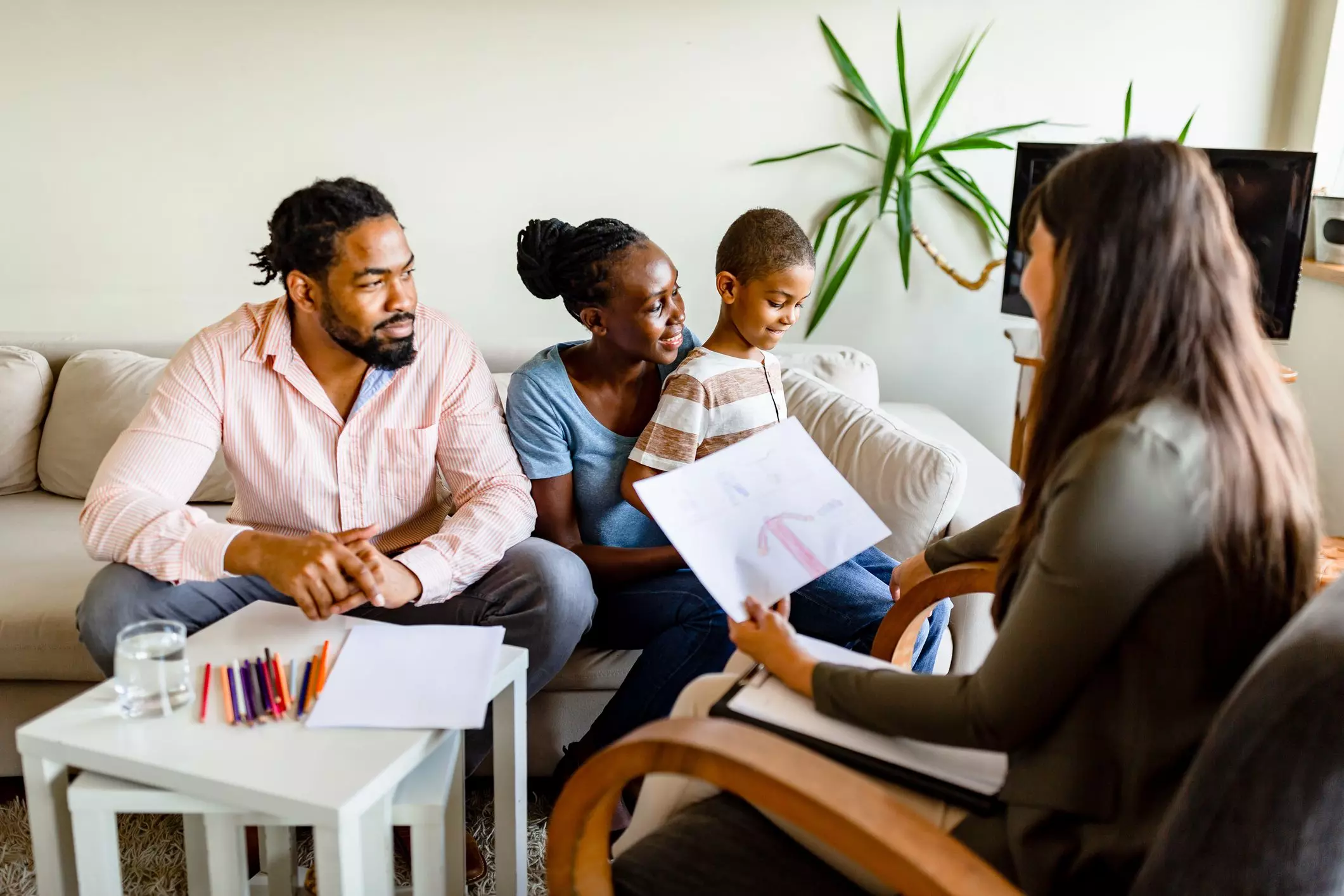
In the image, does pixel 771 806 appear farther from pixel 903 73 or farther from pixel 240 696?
pixel 903 73

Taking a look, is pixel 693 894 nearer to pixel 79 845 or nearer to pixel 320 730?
pixel 320 730

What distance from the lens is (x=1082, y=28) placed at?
8.77 feet

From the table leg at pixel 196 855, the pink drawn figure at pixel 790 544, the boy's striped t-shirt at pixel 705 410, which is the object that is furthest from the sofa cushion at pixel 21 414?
the pink drawn figure at pixel 790 544

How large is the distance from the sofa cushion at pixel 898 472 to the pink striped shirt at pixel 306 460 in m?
0.60

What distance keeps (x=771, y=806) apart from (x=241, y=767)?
1.79 feet

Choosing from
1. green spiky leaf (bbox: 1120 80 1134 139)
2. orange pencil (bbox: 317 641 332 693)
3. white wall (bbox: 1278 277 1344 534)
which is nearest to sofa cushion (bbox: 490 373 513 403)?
orange pencil (bbox: 317 641 332 693)

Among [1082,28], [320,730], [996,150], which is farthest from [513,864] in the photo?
[1082,28]

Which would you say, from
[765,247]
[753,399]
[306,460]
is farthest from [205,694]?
[765,247]

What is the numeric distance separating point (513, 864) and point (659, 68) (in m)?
2.02

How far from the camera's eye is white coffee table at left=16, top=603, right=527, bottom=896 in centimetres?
98

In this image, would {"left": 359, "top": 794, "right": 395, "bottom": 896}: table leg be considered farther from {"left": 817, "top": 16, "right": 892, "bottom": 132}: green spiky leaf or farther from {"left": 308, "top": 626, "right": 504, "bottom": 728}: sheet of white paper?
{"left": 817, "top": 16, "right": 892, "bottom": 132}: green spiky leaf

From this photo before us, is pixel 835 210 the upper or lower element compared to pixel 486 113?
lower

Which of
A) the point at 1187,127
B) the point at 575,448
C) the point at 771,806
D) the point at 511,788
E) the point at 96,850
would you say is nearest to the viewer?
the point at 771,806

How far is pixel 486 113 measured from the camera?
2652 millimetres
